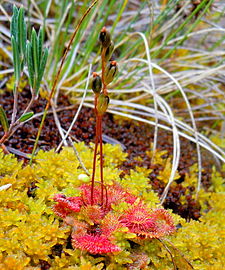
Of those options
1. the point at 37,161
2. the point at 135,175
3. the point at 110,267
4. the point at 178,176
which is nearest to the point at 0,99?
the point at 37,161

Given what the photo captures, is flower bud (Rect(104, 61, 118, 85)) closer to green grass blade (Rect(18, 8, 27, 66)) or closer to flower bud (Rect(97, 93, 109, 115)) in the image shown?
flower bud (Rect(97, 93, 109, 115))

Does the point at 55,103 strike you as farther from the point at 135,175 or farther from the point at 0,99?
the point at 135,175

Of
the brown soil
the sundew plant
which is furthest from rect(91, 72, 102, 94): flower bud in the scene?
the brown soil

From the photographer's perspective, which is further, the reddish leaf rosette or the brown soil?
the brown soil

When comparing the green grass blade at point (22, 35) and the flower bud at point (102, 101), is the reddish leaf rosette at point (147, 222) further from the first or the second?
the green grass blade at point (22, 35)

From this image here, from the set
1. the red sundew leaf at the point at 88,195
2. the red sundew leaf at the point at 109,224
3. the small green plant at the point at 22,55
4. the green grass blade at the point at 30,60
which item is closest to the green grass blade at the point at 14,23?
the small green plant at the point at 22,55

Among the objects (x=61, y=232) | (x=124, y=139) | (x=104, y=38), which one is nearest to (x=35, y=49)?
(x=104, y=38)
